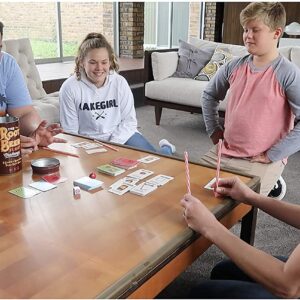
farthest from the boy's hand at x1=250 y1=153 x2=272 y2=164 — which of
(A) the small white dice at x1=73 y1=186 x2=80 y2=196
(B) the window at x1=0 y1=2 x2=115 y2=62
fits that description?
(B) the window at x1=0 y1=2 x2=115 y2=62

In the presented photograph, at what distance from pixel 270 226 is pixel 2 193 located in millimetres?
1663

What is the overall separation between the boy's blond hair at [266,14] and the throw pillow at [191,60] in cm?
280

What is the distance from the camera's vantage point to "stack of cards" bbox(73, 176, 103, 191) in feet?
4.33

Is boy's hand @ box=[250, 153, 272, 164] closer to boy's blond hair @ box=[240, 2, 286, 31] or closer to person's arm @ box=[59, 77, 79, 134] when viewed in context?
boy's blond hair @ box=[240, 2, 286, 31]

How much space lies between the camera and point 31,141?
1.68 metres

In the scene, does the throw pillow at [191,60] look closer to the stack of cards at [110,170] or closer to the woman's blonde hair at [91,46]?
the woman's blonde hair at [91,46]

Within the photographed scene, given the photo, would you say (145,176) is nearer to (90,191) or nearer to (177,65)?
(90,191)

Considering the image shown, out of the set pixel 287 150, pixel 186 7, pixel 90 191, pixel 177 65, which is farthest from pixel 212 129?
pixel 186 7

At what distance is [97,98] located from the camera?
2393 mm

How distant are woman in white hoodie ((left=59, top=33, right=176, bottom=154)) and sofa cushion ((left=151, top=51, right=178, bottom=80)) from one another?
2.18 m

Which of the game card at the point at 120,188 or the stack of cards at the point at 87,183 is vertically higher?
the stack of cards at the point at 87,183

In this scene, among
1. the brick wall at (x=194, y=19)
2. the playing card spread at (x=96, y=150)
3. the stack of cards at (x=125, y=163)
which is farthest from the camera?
the brick wall at (x=194, y=19)

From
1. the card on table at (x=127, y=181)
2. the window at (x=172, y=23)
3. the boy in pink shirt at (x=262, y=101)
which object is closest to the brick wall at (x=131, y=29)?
the window at (x=172, y=23)

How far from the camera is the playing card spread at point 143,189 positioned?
1.29m
